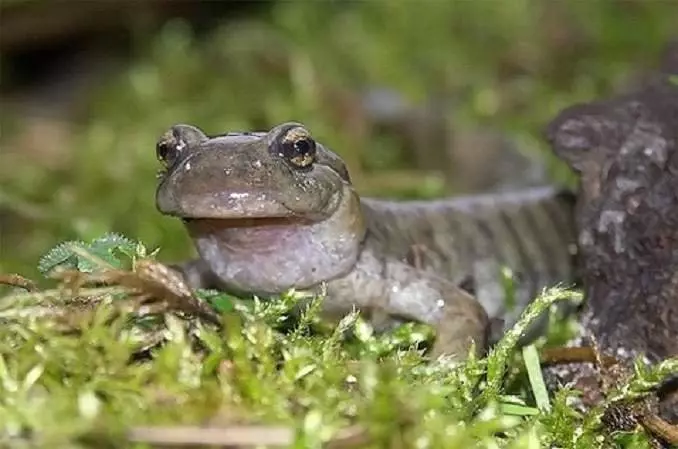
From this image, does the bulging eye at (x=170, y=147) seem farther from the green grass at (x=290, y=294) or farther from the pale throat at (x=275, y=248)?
the green grass at (x=290, y=294)

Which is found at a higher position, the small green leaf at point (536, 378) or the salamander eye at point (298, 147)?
the salamander eye at point (298, 147)

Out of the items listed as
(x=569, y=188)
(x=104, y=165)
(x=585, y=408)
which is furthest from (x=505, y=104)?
(x=585, y=408)

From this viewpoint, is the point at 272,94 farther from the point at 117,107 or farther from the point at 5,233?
the point at 5,233

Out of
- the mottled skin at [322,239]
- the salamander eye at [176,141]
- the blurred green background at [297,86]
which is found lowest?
the blurred green background at [297,86]

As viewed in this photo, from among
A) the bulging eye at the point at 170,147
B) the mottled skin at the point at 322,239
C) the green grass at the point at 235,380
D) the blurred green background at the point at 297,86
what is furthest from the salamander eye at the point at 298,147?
the blurred green background at the point at 297,86

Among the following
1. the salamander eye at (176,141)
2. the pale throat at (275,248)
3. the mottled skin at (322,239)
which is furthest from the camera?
the pale throat at (275,248)

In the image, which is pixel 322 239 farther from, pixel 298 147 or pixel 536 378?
pixel 536 378

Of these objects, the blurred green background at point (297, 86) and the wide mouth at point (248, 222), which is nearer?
the wide mouth at point (248, 222)

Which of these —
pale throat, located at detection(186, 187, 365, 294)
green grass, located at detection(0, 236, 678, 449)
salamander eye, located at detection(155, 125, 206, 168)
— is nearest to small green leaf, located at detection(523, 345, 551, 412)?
green grass, located at detection(0, 236, 678, 449)
